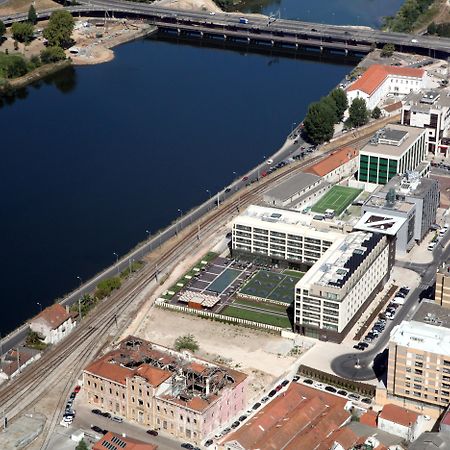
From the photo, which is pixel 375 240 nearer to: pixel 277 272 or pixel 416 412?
pixel 277 272

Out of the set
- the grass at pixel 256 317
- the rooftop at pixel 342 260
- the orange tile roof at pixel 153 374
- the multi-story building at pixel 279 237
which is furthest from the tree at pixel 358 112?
the orange tile roof at pixel 153 374

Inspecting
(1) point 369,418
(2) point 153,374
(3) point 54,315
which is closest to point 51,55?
(3) point 54,315

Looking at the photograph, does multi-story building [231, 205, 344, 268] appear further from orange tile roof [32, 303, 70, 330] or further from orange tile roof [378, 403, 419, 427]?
orange tile roof [378, 403, 419, 427]

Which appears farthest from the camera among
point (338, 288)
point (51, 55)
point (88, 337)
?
point (51, 55)

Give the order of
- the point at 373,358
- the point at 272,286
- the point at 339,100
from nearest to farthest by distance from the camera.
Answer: the point at 373,358 < the point at 272,286 < the point at 339,100

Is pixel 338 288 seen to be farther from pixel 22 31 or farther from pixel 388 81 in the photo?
pixel 22 31

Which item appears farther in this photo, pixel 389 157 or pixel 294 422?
pixel 389 157

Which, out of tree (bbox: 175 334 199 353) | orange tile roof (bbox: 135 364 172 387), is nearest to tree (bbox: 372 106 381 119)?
tree (bbox: 175 334 199 353)
